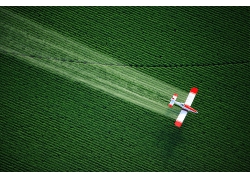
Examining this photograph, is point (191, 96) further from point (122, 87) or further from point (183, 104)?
point (122, 87)

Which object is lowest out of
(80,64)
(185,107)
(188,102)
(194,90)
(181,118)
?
(181,118)

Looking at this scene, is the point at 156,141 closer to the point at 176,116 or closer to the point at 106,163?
the point at 176,116

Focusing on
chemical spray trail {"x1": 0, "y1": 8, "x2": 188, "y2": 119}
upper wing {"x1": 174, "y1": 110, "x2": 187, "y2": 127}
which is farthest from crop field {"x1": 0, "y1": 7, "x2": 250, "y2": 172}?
upper wing {"x1": 174, "y1": 110, "x2": 187, "y2": 127}

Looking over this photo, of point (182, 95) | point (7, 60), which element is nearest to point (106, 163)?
point (182, 95)

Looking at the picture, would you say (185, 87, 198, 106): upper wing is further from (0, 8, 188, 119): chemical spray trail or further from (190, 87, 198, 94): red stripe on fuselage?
(0, 8, 188, 119): chemical spray trail

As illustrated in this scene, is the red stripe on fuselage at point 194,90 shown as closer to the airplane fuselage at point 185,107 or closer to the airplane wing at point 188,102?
the airplane wing at point 188,102

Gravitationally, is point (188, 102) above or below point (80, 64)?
below

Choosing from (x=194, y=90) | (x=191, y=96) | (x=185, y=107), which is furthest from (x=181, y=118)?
(x=194, y=90)
